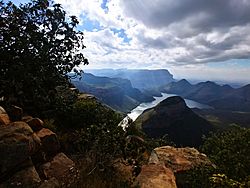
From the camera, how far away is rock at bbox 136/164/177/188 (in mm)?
8574

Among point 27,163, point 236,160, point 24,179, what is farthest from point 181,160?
point 24,179

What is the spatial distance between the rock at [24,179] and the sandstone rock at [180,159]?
6.36 meters

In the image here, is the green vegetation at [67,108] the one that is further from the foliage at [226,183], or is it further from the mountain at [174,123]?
the mountain at [174,123]

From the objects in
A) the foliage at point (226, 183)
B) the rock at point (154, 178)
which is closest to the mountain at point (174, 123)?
the rock at point (154, 178)

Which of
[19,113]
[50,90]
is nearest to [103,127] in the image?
[19,113]

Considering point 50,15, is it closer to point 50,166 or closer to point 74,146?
point 74,146

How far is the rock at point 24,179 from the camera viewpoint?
7.58 metres

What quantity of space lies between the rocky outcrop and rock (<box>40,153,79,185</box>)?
2018 millimetres

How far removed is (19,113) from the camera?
11367mm

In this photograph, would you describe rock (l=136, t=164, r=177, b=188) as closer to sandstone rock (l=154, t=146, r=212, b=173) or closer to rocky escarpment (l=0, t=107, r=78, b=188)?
rocky escarpment (l=0, t=107, r=78, b=188)

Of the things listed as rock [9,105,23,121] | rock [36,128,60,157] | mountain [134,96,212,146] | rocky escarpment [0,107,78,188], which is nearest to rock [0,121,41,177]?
rocky escarpment [0,107,78,188]

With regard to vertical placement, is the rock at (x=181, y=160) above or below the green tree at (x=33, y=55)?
below

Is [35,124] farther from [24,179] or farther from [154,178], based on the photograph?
[154,178]

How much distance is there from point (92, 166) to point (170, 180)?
267 cm
